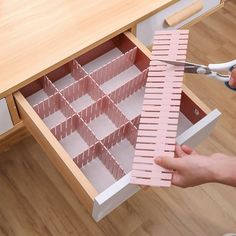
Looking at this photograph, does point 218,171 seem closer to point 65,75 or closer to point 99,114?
point 99,114

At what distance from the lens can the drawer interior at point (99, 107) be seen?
0.99m

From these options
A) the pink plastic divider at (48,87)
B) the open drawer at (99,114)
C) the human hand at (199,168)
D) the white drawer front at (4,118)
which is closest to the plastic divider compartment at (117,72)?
the open drawer at (99,114)

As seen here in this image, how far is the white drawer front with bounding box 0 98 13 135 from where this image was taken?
3.13ft

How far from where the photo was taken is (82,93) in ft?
3.51

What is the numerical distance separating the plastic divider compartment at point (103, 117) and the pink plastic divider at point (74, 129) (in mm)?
23

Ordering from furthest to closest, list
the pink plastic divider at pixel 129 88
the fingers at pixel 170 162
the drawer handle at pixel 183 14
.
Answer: the drawer handle at pixel 183 14 → the pink plastic divider at pixel 129 88 → the fingers at pixel 170 162

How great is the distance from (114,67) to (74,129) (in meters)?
0.19

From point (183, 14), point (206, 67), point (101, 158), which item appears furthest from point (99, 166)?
point (183, 14)

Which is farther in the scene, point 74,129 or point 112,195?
point 74,129

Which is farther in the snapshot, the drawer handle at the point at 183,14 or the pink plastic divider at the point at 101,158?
the drawer handle at the point at 183,14

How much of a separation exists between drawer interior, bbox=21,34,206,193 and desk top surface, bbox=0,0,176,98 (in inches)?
2.5

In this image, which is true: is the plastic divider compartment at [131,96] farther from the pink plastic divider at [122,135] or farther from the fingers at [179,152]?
the fingers at [179,152]

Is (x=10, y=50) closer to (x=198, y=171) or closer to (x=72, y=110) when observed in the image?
(x=72, y=110)

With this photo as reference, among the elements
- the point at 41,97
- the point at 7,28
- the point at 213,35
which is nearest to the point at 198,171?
the point at 41,97
